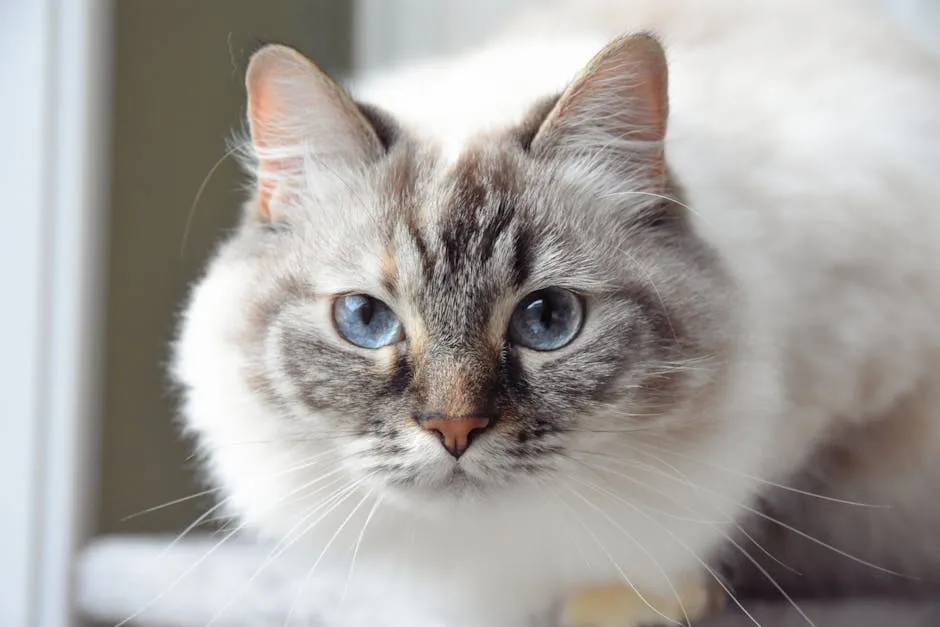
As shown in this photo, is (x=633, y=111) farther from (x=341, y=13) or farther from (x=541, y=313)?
(x=341, y=13)

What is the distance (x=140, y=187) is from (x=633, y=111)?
1.11m

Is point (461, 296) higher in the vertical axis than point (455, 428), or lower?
higher

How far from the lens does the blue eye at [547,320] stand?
109 centimetres

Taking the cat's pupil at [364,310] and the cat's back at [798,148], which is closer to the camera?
the cat's pupil at [364,310]

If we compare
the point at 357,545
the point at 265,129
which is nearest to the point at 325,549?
the point at 357,545

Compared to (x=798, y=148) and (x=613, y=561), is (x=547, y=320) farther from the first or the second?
(x=798, y=148)

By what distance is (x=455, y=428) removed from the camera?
39.5 inches

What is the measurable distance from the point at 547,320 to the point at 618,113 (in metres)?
0.25

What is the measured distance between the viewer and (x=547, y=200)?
115 centimetres

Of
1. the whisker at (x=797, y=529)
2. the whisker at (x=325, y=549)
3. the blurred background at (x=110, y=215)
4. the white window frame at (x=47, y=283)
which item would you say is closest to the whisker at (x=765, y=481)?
the whisker at (x=797, y=529)

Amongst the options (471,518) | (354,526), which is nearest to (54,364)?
(354,526)

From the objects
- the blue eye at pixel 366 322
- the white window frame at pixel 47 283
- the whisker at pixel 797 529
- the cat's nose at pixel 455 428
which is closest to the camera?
the cat's nose at pixel 455 428

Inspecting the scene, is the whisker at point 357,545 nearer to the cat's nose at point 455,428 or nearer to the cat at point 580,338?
the cat at point 580,338

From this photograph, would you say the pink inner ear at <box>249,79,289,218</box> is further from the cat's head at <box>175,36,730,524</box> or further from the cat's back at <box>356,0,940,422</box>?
the cat's back at <box>356,0,940,422</box>
